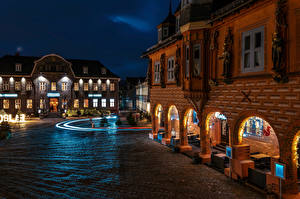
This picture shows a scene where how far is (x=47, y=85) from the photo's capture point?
44.4 m

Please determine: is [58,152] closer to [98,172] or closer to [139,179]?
[98,172]

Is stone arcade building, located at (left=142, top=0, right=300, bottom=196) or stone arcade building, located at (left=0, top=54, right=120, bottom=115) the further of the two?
stone arcade building, located at (left=0, top=54, right=120, bottom=115)

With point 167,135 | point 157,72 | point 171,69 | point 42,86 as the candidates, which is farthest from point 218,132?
point 42,86

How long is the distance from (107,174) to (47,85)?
1463 inches

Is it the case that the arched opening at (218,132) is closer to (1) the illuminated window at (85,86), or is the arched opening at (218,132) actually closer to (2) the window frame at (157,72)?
(2) the window frame at (157,72)

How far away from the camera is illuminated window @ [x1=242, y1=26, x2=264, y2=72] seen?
1013 centimetres

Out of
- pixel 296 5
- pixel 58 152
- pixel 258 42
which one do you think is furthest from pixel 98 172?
pixel 296 5

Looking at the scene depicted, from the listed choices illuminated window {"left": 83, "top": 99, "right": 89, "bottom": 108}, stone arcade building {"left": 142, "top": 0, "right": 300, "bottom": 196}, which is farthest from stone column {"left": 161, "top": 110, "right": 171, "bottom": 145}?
illuminated window {"left": 83, "top": 99, "right": 89, "bottom": 108}

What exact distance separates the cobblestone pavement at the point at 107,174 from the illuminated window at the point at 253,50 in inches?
225

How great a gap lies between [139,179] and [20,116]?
112 feet

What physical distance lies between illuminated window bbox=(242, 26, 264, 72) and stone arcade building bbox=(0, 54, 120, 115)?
3947cm

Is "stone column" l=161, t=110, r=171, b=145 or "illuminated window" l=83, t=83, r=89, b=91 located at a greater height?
"illuminated window" l=83, t=83, r=89, b=91

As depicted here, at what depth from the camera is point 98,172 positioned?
505 inches

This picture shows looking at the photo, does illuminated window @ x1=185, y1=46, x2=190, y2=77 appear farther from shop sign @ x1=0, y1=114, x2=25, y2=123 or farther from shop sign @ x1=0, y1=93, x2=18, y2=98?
shop sign @ x1=0, y1=93, x2=18, y2=98
